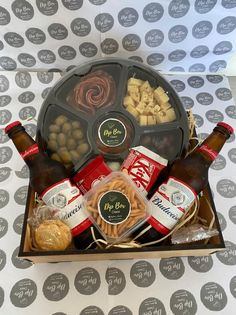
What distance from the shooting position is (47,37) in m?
1.09

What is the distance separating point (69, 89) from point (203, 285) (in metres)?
0.59

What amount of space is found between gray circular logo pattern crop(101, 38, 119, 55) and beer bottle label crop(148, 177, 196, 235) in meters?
0.54

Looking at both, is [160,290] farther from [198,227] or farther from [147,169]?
[147,169]

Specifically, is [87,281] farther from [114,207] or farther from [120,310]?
[114,207]

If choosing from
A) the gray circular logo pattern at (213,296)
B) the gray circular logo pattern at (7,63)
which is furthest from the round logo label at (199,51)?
the gray circular logo pattern at (213,296)

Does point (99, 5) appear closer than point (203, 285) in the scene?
No

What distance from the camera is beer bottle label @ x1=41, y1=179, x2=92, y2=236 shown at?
2.50 ft

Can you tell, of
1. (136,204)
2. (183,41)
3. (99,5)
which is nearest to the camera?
(136,204)

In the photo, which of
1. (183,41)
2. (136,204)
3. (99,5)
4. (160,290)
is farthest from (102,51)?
(160,290)

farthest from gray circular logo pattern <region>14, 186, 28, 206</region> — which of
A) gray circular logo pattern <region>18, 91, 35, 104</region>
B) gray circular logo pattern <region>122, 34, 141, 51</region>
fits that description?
gray circular logo pattern <region>122, 34, 141, 51</region>

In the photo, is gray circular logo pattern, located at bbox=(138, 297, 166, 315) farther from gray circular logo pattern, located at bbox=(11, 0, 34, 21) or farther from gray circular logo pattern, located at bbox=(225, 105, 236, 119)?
gray circular logo pattern, located at bbox=(11, 0, 34, 21)

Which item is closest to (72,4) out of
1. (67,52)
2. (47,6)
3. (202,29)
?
(47,6)

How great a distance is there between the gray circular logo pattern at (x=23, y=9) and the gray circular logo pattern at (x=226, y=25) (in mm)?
567

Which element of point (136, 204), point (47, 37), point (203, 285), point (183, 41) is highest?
point (47, 37)
